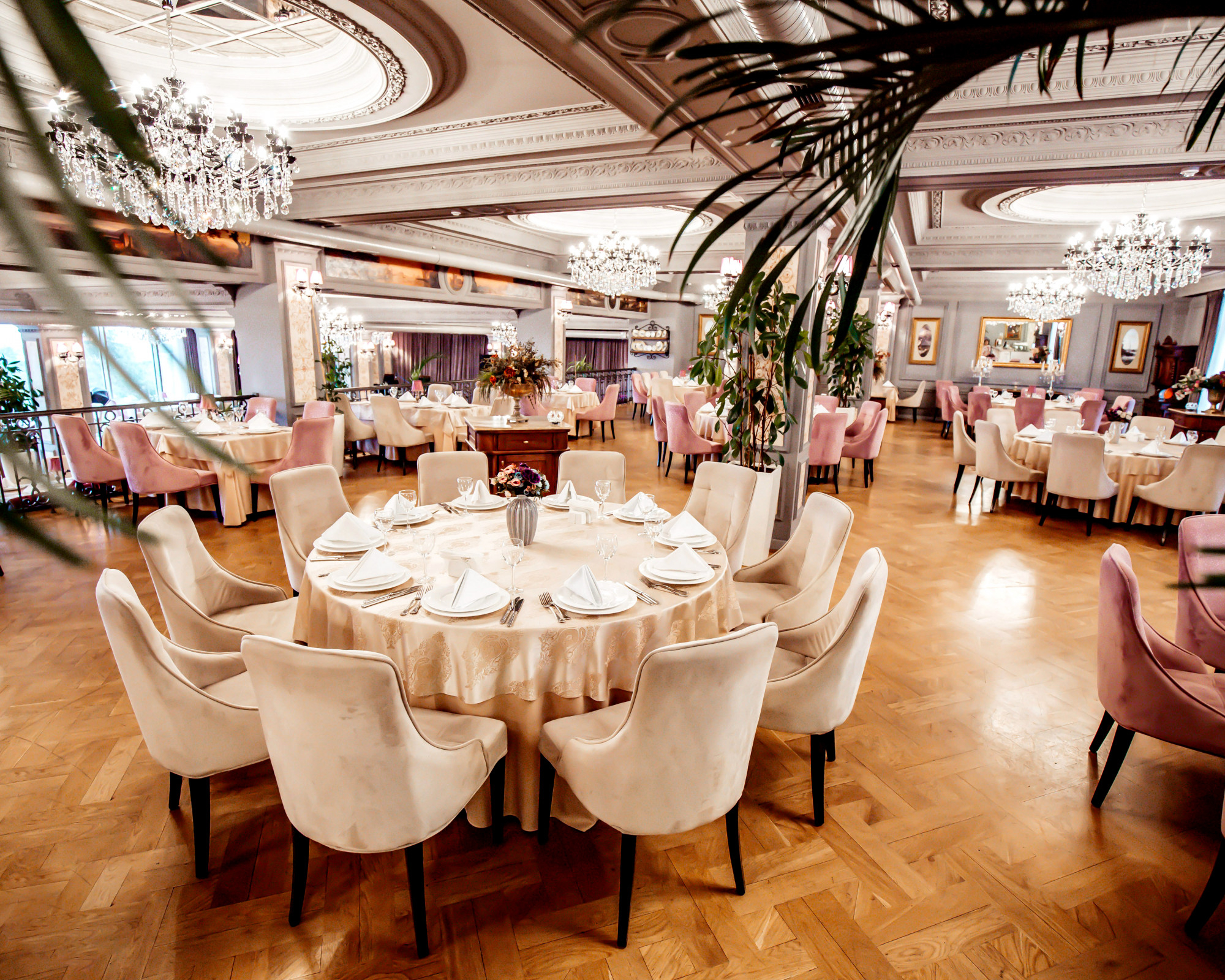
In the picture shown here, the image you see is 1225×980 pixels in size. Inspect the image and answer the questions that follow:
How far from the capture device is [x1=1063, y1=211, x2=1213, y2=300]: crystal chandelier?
24.2 ft

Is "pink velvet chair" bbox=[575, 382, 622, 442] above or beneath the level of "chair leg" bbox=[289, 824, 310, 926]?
above

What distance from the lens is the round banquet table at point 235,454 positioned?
573cm

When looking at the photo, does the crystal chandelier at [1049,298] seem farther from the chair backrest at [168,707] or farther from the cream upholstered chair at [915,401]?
the chair backrest at [168,707]

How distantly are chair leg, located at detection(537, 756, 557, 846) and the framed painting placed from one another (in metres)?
15.2

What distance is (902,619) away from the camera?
407 centimetres

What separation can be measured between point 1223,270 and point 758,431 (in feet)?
29.5

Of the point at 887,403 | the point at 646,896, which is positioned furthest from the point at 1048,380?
the point at 646,896

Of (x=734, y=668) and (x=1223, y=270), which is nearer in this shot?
(x=734, y=668)

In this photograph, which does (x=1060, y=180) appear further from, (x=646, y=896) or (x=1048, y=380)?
(x=1048, y=380)

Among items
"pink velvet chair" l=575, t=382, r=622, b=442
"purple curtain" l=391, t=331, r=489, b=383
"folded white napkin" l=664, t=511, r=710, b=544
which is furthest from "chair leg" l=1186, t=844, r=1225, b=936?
"purple curtain" l=391, t=331, r=489, b=383

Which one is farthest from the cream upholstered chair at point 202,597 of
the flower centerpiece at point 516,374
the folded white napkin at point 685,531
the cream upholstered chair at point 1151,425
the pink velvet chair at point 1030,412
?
the pink velvet chair at point 1030,412

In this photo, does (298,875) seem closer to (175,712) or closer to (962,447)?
(175,712)

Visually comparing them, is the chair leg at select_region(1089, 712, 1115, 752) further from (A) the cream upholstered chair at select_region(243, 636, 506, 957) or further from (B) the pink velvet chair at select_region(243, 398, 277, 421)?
(B) the pink velvet chair at select_region(243, 398, 277, 421)

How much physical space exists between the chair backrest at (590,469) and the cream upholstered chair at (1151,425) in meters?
6.09
